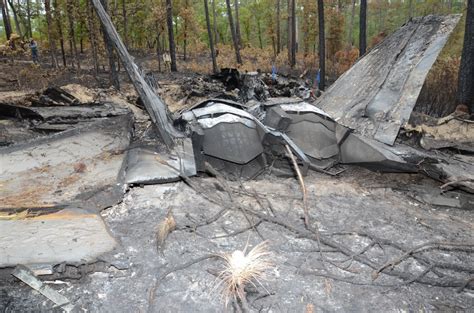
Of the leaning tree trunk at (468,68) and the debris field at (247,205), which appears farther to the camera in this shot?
the leaning tree trunk at (468,68)

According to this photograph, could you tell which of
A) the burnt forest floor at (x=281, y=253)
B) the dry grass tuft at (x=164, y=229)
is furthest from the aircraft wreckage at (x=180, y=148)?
the dry grass tuft at (x=164, y=229)

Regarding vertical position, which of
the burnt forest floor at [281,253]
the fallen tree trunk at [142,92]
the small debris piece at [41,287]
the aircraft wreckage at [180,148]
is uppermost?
the fallen tree trunk at [142,92]

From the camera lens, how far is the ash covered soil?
287 centimetres

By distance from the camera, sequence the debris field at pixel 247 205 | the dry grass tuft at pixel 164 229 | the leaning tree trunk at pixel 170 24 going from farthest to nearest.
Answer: the leaning tree trunk at pixel 170 24
the dry grass tuft at pixel 164 229
the debris field at pixel 247 205

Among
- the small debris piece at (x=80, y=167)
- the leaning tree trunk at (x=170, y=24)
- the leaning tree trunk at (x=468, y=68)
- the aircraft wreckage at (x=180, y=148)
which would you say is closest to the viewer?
the aircraft wreckage at (x=180, y=148)

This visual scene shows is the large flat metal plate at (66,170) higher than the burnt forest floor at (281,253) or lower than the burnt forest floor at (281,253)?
higher

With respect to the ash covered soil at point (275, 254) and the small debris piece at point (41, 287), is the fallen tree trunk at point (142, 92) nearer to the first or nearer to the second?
the ash covered soil at point (275, 254)

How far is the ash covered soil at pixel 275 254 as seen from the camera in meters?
2.87

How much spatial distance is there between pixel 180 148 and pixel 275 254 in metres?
2.52

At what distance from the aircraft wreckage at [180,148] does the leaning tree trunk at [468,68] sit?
3.80 ft

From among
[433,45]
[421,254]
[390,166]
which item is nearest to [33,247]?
[421,254]

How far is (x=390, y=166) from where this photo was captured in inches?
219

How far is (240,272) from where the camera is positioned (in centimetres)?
300

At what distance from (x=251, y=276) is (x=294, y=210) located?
1586 millimetres
